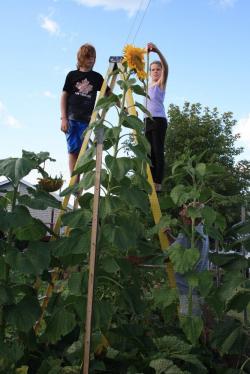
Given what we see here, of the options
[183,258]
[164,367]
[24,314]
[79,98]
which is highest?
[79,98]

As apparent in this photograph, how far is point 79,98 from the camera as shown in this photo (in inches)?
204

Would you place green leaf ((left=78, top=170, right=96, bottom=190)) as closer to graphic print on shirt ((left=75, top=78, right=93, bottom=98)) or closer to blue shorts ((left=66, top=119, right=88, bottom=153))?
blue shorts ((left=66, top=119, right=88, bottom=153))

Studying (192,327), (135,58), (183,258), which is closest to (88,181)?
(183,258)

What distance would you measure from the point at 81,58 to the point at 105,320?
301 cm

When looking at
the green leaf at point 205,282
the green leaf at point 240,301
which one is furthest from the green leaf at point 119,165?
the green leaf at point 240,301

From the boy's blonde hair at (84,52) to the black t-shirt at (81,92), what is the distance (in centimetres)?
10

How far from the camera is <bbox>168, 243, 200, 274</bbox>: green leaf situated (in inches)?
134

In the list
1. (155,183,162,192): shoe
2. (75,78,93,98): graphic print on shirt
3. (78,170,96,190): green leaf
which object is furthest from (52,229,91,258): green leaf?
(75,78,93,98): graphic print on shirt

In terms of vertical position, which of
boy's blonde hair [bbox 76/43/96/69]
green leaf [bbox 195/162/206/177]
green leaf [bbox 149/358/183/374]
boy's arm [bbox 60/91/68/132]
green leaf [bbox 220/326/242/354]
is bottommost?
green leaf [bbox 149/358/183/374]

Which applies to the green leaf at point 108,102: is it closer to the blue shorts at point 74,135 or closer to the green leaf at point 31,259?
the green leaf at point 31,259

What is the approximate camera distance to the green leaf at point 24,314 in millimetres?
3061

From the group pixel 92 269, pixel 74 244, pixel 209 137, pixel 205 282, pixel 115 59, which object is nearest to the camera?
pixel 92 269

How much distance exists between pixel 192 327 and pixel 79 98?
8.58ft

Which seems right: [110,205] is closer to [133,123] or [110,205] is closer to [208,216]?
[133,123]
